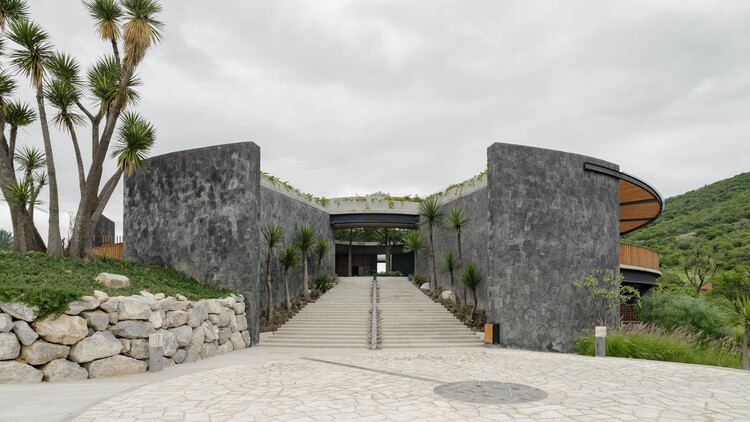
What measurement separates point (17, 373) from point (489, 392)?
24.6 ft

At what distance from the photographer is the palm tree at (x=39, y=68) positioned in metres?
11.7

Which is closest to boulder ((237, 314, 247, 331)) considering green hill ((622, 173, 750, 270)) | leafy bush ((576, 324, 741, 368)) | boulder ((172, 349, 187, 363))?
boulder ((172, 349, 187, 363))

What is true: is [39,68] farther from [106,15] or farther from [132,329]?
[132,329]

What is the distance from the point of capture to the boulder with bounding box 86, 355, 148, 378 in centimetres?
840

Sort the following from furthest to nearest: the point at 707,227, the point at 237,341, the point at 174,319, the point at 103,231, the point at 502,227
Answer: the point at 707,227
the point at 103,231
the point at 502,227
the point at 237,341
the point at 174,319

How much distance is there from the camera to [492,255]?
43.9 feet

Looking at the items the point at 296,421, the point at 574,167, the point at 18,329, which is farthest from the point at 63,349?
the point at 574,167

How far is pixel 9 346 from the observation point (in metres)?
7.48

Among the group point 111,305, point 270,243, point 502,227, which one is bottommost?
point 111,305

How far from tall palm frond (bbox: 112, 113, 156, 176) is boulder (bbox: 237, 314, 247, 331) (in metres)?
4.97

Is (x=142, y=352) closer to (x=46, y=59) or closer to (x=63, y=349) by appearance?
(x=63, y=349)

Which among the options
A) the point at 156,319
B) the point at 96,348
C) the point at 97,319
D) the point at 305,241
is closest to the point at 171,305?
the point at 156,319

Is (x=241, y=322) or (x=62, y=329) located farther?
(x=241, y=322)

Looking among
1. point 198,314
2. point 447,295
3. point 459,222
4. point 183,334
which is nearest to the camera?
point 183,334
